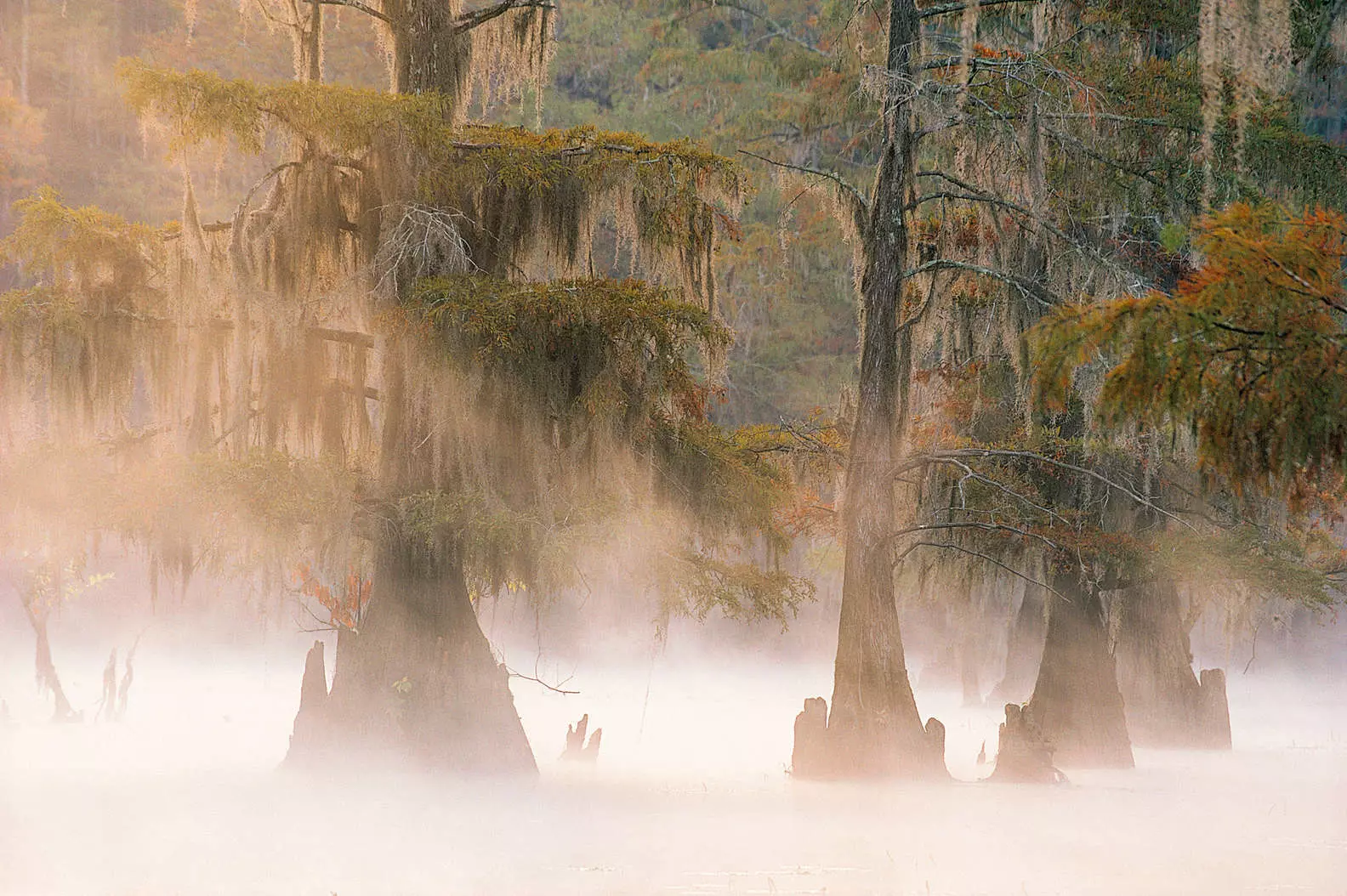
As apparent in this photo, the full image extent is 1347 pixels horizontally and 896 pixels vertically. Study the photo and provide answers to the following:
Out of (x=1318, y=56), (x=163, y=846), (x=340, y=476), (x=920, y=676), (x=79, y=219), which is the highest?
(x=1318, y=56)

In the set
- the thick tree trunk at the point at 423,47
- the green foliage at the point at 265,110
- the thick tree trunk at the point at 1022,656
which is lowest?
the thick tree trunk at the point at 1022,656

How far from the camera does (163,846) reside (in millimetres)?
10578

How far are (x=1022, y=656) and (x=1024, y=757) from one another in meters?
12.2

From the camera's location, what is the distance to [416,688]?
13.2 metres

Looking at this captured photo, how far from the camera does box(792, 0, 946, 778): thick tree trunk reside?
45.7ft

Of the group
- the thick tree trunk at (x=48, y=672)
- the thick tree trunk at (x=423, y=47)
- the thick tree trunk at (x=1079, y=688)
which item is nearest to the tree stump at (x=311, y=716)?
the thick tree trunk at (x=423, y=47)

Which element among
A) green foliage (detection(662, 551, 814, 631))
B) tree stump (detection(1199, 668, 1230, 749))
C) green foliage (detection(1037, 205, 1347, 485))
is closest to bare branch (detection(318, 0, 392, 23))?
green foliage (detection(662, 551, 814, 631))

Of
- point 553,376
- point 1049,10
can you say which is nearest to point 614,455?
point 553,376

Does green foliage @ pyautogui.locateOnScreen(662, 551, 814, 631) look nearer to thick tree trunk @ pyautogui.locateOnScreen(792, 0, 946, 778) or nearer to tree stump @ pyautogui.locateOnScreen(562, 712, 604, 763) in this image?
thick tree trunk @ pyautogui.locateOnScreen(792, 0, 946, 778)

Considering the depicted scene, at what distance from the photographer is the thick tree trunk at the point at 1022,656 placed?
2514cm

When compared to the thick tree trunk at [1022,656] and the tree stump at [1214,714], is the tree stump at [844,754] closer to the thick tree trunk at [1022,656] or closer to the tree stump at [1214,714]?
the tree stump at [1214,714]

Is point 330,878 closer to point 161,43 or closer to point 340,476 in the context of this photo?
point 340,476

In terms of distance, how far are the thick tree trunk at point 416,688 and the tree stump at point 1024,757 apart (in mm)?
5457

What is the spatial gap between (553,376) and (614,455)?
901 millimetres
